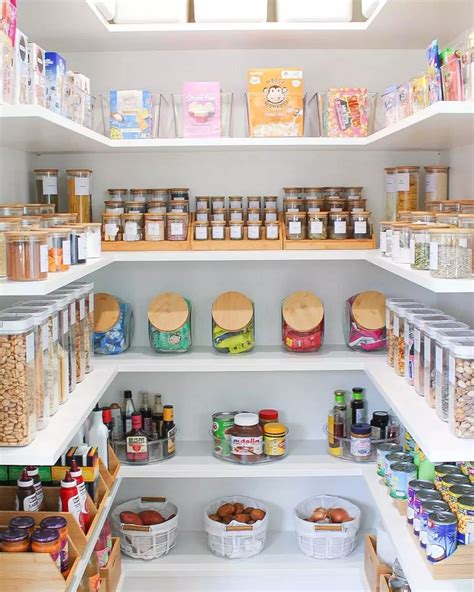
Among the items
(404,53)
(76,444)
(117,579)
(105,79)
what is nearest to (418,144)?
(404,53)

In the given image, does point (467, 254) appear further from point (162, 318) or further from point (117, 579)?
point (117, 579)

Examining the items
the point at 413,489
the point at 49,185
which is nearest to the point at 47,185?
the point at 49,185

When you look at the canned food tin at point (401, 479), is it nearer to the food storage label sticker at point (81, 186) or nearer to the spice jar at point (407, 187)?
the spice jar at point (407, 187)

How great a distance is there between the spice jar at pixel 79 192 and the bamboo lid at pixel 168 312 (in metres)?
0.42

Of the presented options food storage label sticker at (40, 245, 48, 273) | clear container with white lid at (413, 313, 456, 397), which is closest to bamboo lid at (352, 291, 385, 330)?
clear container with white lid at (413, 313, 456, 397)

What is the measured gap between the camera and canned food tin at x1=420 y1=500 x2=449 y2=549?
2.00 m

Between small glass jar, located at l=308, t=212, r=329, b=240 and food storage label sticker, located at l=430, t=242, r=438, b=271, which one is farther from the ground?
small glass jar, located at l=308, t=212, r=329, b=240

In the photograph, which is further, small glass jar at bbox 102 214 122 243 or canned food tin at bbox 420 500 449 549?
small glass jar at bbox 102 214 122 243

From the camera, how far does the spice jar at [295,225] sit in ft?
9.34

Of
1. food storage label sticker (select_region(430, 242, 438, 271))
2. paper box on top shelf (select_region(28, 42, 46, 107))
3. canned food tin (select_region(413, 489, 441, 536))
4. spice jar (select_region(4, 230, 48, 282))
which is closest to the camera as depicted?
spice jar (select_region(4, 230, 48, 282))

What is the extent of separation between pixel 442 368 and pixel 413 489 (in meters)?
0.41

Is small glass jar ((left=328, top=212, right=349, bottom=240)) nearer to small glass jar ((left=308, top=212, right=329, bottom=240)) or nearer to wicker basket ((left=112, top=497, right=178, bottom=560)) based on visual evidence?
small glass jar ((left=308, top=212, right=329, bottom=240))

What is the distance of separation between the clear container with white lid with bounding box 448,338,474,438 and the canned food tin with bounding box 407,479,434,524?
14.9 inches

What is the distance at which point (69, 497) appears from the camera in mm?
2150
